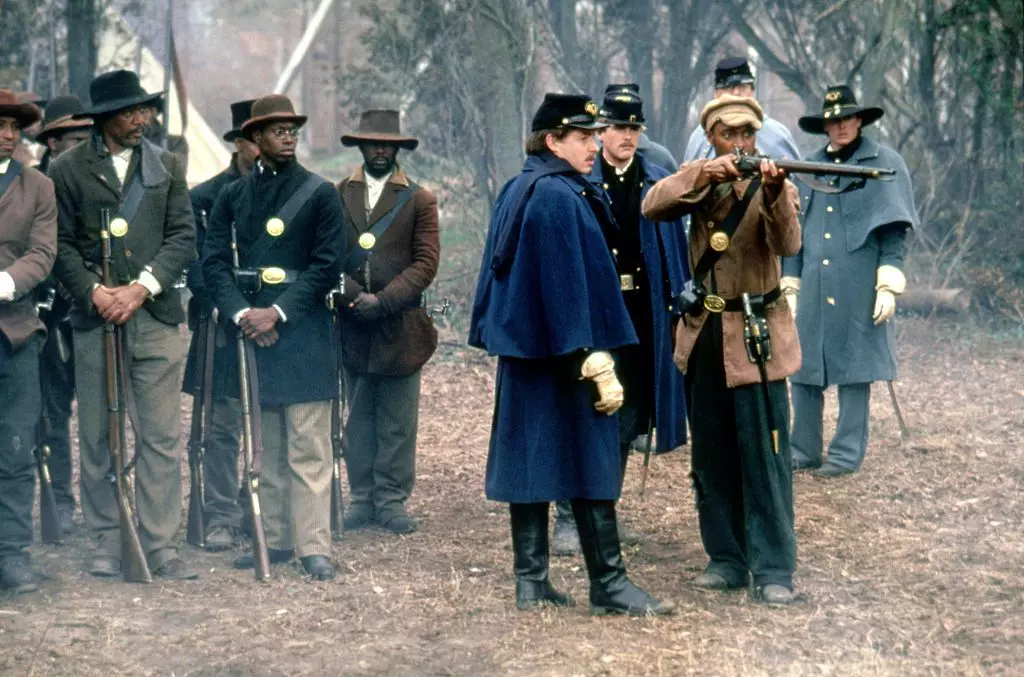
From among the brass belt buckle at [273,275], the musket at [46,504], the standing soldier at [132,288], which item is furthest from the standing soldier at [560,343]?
the musket at [46,504]

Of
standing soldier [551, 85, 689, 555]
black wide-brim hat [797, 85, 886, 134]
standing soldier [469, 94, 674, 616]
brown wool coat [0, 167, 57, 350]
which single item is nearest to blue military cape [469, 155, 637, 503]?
standing soldier [469, 94, 674, 616]

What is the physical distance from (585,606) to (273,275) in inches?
89.6

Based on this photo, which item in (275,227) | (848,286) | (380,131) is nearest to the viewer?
(275,227)

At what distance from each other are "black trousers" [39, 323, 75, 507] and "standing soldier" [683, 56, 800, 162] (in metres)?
3.67

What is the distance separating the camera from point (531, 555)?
6395 millimetres

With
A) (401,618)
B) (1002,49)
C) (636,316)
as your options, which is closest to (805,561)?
(636,316)

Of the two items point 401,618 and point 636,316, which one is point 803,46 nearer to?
point 636,316

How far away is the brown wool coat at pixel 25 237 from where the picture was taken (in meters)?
6.85

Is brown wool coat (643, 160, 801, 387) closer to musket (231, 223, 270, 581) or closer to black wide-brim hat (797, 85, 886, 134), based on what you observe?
musket (231, 223, 270, 581)

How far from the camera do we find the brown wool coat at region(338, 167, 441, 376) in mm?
7961

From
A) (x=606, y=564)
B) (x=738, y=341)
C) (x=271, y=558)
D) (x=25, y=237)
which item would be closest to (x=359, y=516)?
(x=271, y=558)

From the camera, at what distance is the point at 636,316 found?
288 inches

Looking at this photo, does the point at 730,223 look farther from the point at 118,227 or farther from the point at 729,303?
the point at 118,227

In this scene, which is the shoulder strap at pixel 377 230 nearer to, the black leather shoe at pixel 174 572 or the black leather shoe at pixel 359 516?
the black leather shoe at pixel 359 516
